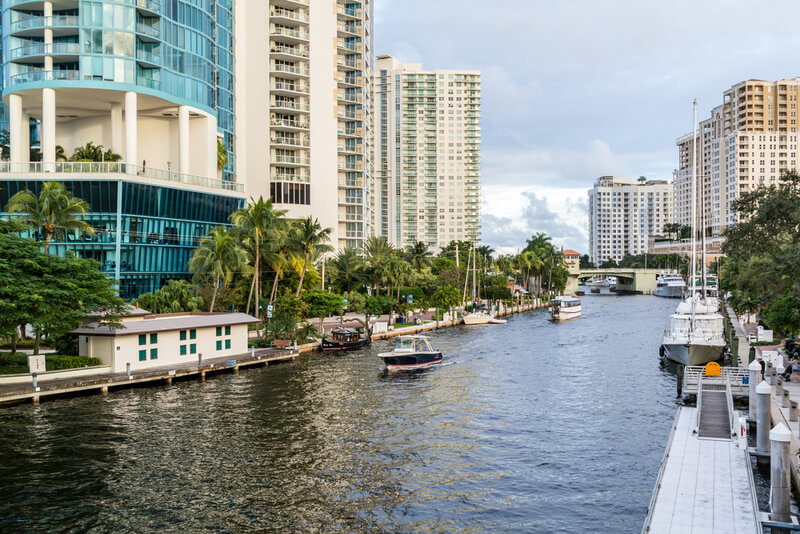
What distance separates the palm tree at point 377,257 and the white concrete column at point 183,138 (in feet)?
110

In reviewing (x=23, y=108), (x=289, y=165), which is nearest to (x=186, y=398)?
(x=23, y=108)

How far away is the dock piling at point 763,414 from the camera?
2858cm

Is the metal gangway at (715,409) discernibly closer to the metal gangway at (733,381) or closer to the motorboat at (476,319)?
the metal gangway at (733,381)

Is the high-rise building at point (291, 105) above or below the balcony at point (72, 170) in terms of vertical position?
above

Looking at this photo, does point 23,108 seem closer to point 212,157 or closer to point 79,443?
point 212,157

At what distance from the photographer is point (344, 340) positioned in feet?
241

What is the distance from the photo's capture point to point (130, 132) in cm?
7931

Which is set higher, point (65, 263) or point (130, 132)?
point (130, 132)

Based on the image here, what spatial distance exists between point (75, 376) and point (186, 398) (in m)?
8.82

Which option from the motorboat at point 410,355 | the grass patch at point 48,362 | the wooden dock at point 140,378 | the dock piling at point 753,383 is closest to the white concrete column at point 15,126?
the grass patch at point 48,362

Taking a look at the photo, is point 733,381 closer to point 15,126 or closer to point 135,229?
point 135,229

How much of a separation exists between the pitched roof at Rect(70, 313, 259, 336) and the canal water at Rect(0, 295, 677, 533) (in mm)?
5455

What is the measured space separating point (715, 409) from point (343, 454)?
20.4m

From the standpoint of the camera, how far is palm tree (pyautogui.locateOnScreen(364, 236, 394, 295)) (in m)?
107
